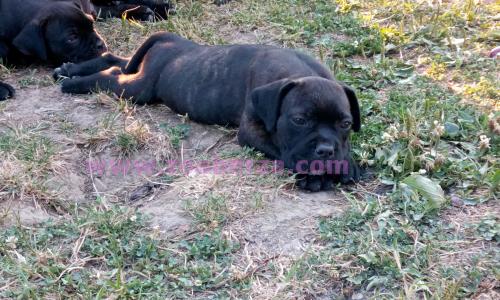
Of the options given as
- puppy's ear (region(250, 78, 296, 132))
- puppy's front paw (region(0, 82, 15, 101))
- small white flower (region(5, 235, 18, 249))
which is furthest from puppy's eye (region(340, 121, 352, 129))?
puppy's front paw (region(0, 82, 15, 101))

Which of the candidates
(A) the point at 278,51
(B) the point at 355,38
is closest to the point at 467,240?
(A) the point at 278,51

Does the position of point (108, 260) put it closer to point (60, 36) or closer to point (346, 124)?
point (346, 124)

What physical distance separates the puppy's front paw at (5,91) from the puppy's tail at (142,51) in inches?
41.1

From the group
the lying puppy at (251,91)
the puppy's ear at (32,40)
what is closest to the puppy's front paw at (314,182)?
the lying puppy at (251,91)

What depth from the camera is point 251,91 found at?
5.79 metres

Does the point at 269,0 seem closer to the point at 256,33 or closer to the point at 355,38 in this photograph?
the point at 256,33

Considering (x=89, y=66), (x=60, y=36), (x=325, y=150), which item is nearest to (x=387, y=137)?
(x=325, y=150)

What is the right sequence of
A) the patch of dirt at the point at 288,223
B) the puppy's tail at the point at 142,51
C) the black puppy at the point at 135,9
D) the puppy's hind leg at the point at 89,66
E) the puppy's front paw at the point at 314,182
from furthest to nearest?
the black puppy at the point at 135,9 → the puppy's hind leg at the point at 89,66 → the puppy's tail at the point at 142,51 → the puppy's front paw at the point at 314,182 → the patch of dirt at the point at 288,223

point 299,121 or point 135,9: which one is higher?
point 299,121

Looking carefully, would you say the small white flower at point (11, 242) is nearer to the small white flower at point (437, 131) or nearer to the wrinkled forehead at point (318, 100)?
the wrinkled forehead at point (318, 100)

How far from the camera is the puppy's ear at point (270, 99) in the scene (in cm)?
523

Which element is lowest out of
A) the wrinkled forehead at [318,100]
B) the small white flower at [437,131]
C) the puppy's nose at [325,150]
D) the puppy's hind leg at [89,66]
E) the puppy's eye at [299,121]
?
the puppy's hind leg at [89,66]

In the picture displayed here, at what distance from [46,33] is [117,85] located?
1197 millimetres

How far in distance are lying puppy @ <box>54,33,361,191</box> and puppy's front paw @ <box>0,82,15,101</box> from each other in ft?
1.52
